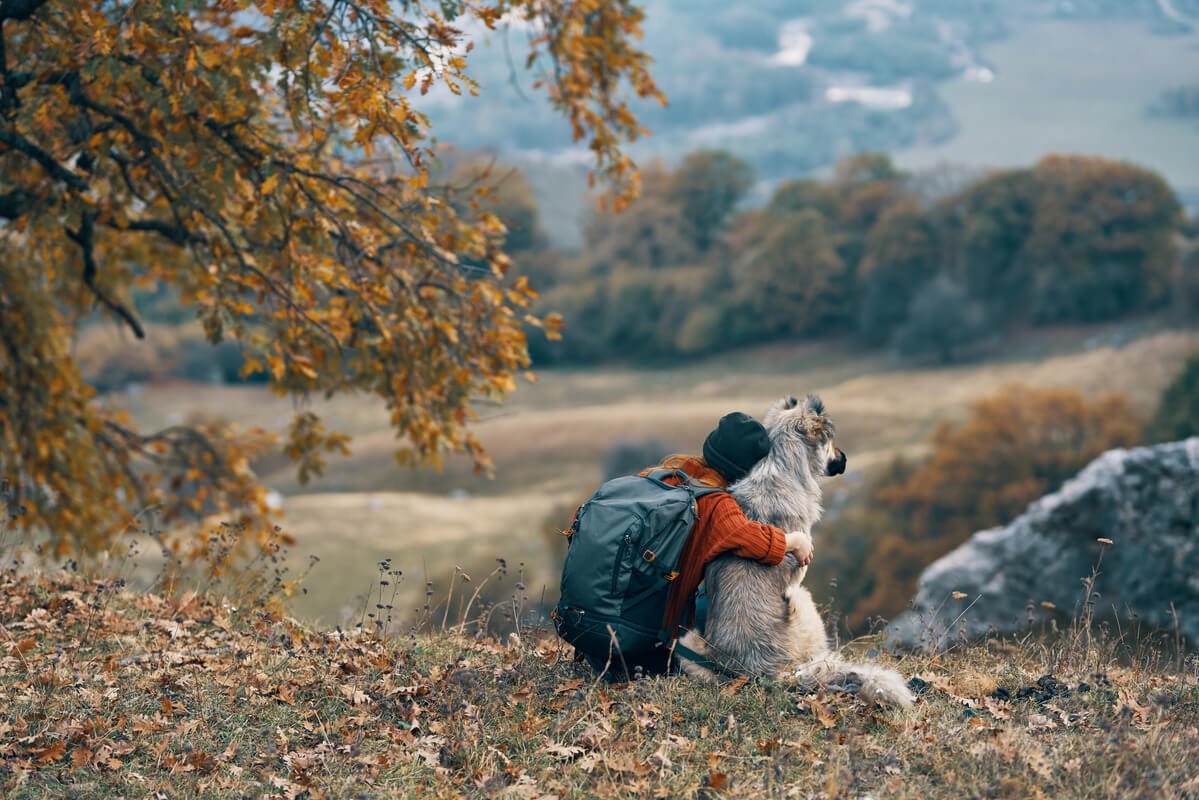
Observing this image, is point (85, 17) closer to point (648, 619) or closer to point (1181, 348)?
point (648, 619)

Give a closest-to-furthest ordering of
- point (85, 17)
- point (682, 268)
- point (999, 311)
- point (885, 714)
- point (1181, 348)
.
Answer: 1. point (885, 714)
2. point (85, 17)
3. point (1181, 348)
4. point (999, 311)
5. point (682, 268)

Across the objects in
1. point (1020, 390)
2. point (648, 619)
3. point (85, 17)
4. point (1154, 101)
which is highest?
point (1154, 101)

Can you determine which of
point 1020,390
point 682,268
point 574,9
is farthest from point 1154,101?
point 574,9

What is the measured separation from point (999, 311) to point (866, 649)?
83231 mm

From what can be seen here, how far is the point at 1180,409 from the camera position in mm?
48281

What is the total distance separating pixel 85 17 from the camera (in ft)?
25.4

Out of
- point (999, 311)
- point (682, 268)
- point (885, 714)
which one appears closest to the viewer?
point (885, 714)

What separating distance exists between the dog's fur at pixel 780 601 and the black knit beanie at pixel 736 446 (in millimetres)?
70

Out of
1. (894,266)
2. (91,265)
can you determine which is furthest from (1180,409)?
(91,265)

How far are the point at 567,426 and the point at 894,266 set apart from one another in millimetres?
30707

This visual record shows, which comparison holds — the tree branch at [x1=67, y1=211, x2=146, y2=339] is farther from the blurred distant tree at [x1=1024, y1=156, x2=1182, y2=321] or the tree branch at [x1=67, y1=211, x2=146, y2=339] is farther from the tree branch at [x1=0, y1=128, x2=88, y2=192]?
the blurred distant tree at [x1=1024, y1=156, x2=1182, y2=321]

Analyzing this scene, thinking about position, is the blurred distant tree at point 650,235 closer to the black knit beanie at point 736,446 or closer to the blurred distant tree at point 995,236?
the blurred distant tree at point 995,236

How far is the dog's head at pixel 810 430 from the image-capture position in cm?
646

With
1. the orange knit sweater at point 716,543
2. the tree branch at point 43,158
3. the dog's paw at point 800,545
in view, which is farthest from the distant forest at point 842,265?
the dog's paw at point 800,545
